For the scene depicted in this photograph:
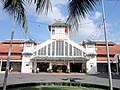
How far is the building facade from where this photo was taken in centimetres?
4378

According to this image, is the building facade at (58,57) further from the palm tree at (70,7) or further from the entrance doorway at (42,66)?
the palm tree at (70,7)

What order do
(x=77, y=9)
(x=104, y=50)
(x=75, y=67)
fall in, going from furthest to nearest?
(x=104, y=50) < (x=75, y=67) < (x=77, y=9)

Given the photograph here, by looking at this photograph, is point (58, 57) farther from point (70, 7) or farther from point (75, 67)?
point (70, 7)

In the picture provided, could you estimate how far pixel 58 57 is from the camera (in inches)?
1736

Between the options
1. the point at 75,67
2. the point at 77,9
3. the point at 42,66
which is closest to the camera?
the point at 77,9

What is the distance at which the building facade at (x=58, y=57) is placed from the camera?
1724 inches

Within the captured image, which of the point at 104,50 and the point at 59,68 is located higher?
the point at 104,50

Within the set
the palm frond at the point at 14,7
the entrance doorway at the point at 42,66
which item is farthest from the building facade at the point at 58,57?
the palm frond at the point at 14,7

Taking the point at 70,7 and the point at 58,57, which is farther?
the point at 58,57

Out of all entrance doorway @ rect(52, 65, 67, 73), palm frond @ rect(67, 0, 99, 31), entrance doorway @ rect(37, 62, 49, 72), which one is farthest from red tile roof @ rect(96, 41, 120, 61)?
palm frond @ rect(67, 0, 99, 31)

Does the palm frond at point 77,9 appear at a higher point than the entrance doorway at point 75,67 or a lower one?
higher

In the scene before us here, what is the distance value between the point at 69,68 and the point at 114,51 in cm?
1271

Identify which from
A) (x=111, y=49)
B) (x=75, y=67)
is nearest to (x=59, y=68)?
(x=75, y=67)

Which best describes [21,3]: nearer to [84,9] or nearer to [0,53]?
[84,9]
